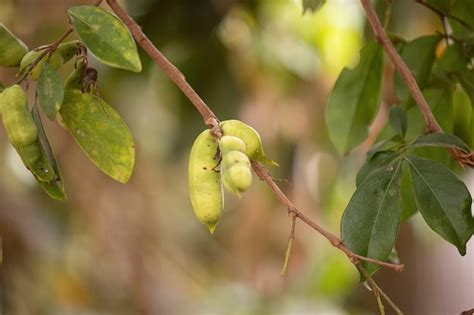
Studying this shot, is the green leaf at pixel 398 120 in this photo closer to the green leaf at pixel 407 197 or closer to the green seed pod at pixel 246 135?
the green leaf at pixel 407 197

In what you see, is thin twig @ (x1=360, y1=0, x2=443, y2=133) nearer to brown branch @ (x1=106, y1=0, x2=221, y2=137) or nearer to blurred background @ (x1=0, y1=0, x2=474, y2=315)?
brown branch @ (x1=106, y1=0, x2=221, y2=137)

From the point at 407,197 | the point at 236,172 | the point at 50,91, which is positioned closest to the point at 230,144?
the point at 236,172

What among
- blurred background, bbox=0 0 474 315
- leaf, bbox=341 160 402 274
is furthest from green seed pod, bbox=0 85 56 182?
blurred background, bbox=0 0 474 315

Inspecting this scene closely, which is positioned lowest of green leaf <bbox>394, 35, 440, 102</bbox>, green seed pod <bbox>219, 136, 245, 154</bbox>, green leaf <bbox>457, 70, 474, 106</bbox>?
green seed pod <bbox>219, 136, 245, 154</bbox>

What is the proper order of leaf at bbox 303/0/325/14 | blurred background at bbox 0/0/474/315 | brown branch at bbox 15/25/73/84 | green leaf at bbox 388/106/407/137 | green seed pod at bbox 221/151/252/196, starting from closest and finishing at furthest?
green seed pod at bbox 221/151/252/196, brown branch at bbox 15/25/73/84, green leaf at bbox 388/106/407/137, leaf at bbox 303/0/325/14, blurred background at bbox 0/0/474/315

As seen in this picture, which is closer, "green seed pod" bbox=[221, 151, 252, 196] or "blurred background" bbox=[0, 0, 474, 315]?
A: "green seed pod" bbox=[221, 151, 252, 196]

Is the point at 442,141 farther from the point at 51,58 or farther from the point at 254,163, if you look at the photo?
the point at 51,58

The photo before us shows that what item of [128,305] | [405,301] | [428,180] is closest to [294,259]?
[128,305]

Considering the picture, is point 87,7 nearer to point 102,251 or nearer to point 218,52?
point 218,52
